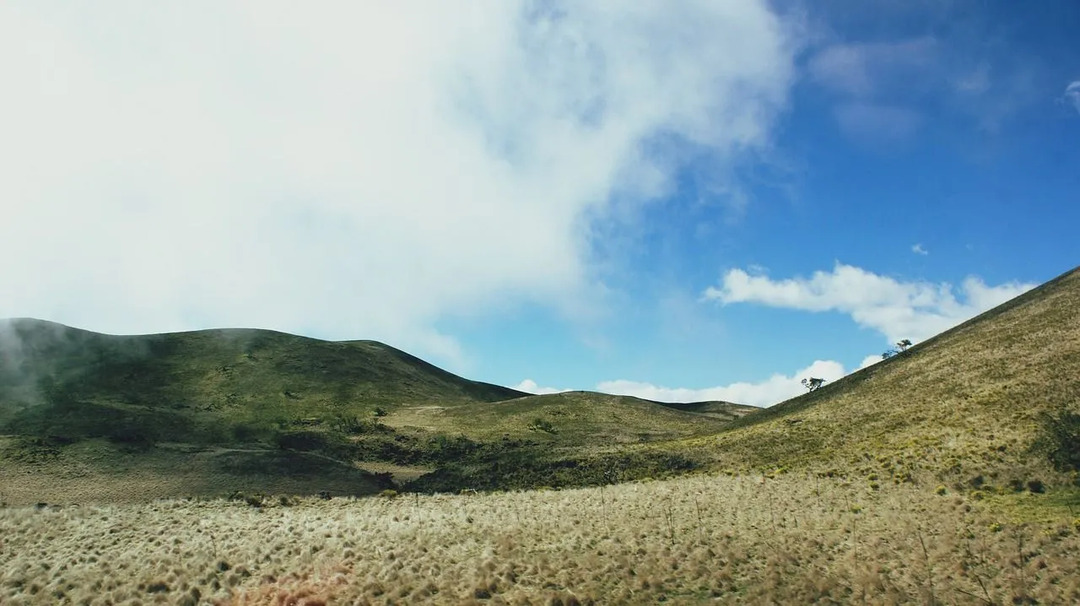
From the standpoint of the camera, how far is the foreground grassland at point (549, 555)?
19812 mm

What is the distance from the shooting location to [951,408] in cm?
5338

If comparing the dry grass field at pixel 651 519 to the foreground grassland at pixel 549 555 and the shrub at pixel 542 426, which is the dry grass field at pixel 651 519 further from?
the shrub at pixel 542 426

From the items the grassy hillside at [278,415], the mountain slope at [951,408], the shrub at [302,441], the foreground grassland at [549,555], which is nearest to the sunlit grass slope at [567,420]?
the grassy hillside at [278,415]

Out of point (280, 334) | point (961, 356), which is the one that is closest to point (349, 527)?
point (961, 356)

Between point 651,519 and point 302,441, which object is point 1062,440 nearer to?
point 651,519

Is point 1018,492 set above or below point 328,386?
below

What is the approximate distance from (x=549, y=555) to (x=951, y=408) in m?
47.4

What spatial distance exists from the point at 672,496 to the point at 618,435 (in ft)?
187

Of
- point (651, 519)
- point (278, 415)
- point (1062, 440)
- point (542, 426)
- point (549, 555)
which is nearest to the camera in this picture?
point (549, 555)

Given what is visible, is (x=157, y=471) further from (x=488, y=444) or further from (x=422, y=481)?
(x=488, y=444)

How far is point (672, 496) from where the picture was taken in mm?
37312

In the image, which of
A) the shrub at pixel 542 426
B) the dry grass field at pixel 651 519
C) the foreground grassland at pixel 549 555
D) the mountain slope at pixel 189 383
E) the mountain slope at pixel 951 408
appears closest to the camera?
the foreground grassland at pixel 549 555

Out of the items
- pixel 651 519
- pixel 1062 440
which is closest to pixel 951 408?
pixel 1062 440

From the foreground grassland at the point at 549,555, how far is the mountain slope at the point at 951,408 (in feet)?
34.9
